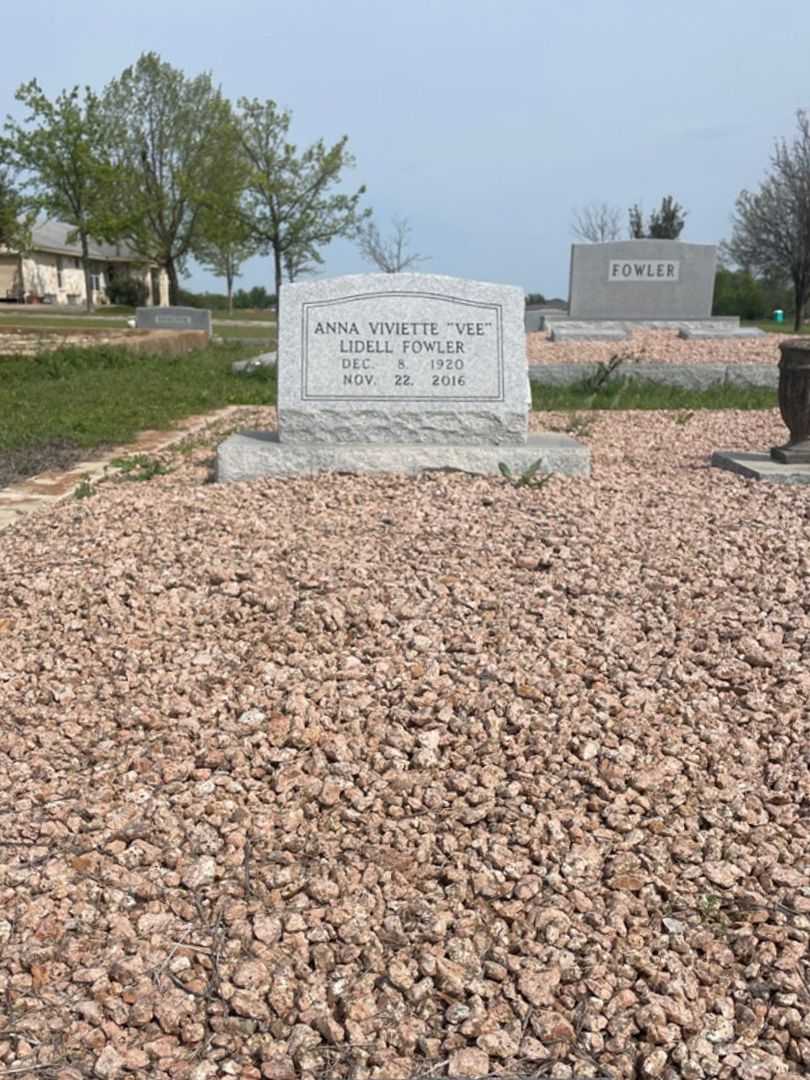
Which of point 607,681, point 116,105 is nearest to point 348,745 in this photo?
point 607,681

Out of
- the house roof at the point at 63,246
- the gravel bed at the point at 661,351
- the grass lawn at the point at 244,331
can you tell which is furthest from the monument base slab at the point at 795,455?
the house roof at the point at 63,246

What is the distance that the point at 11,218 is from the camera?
30984 mm

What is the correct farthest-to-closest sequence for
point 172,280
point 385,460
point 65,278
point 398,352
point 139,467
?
point 65,278, point 172,280, point 139,467, point 398,352, point 385,460

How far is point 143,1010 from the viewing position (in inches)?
79.6

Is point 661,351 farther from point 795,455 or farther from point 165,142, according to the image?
point 165,142

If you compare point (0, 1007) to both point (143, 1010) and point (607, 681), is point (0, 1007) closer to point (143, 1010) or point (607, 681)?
point (143, 1010)

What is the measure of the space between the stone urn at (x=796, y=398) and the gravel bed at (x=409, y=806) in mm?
2204

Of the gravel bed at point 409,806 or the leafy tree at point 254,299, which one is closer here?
the gravel bed at point 409,806

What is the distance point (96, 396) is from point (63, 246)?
45843 mm

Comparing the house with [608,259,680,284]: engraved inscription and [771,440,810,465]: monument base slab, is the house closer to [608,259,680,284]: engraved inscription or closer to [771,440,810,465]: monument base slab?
[608,259,680,284]: engraved inscription

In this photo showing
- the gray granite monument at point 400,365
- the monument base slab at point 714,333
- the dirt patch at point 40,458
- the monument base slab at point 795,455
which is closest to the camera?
the monument base slab at point 795,455

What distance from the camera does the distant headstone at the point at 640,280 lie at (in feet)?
61.0

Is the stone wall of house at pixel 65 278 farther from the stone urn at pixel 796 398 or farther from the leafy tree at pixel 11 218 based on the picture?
the stone urn at pixel 796 398

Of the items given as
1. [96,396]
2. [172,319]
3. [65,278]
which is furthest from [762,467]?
[65,278]
